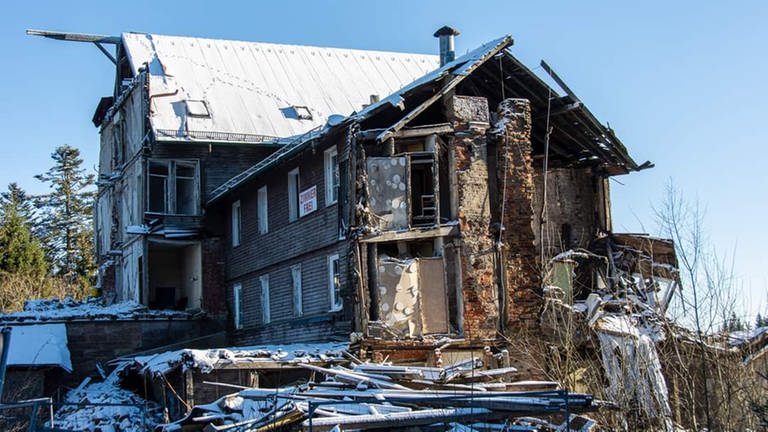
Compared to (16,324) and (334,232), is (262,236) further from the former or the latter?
(16,324)

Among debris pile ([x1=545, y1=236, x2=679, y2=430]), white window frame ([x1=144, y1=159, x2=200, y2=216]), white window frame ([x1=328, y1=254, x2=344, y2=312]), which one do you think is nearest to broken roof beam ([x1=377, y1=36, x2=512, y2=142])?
white window frame ([x1=328, y1=254, x2=344, y2=312])

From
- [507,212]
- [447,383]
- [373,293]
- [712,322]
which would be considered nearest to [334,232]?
[373,293]

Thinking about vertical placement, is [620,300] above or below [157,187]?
below

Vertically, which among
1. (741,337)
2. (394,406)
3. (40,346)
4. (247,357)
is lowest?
(394,406)

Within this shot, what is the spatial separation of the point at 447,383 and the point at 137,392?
12.6 m

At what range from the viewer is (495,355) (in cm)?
2261

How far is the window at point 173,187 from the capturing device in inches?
Result: 1299

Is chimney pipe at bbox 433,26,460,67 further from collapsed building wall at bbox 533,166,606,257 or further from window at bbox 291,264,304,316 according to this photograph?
window at bbox 291,264,304,316

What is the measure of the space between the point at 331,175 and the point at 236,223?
7619 mm

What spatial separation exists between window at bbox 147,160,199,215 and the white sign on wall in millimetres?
7320

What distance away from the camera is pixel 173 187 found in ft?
108

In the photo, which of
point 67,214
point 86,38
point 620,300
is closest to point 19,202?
point 67,214

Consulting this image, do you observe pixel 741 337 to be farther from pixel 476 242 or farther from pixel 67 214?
pixel 67 214

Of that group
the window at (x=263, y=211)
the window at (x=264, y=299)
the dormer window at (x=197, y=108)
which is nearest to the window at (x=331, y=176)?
the window at (x=263, y=211)
